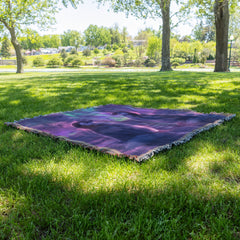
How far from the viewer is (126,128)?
Result: 3.10 meters

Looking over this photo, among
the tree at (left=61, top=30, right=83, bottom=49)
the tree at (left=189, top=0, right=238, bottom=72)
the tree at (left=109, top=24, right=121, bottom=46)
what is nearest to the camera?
the tree at (left=189, top=0, right=238, bottom=72)

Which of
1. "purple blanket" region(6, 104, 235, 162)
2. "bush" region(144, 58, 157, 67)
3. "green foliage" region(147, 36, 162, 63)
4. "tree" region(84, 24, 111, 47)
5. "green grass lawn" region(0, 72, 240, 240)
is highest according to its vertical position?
"tree" region(84, 24, 111, 47)

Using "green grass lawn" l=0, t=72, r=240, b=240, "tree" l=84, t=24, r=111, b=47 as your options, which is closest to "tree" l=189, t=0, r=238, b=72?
"green grass lawn" l=0, t=72, r=240, b=240

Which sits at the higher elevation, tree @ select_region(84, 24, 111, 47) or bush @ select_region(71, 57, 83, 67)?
tree @ select_region(84, 24, 111, 47)

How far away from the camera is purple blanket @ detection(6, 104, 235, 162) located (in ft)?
8.11

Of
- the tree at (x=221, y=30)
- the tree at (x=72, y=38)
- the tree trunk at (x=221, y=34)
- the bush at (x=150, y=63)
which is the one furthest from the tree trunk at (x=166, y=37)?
the tree at (x=72, y=38)

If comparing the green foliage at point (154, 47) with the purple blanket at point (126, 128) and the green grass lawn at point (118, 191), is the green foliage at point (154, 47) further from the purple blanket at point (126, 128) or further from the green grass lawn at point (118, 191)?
the green grass lawn at point (118, 191)

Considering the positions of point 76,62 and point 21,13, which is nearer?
point 21,13

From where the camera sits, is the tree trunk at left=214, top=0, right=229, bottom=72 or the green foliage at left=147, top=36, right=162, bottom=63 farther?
the green foliage at left=147, top=36, right=162, bottom=63

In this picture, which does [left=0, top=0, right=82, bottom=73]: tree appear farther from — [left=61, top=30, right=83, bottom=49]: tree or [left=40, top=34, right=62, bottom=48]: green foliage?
[left=40, top=34, right=62, bottom=48]: green foliage

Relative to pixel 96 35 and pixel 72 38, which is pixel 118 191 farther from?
pixel 72 38

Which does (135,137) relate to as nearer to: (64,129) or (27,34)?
(64,129)

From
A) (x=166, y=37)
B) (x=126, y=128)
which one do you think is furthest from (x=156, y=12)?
(x=126, y=128)

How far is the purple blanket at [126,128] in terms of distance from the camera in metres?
2.47
